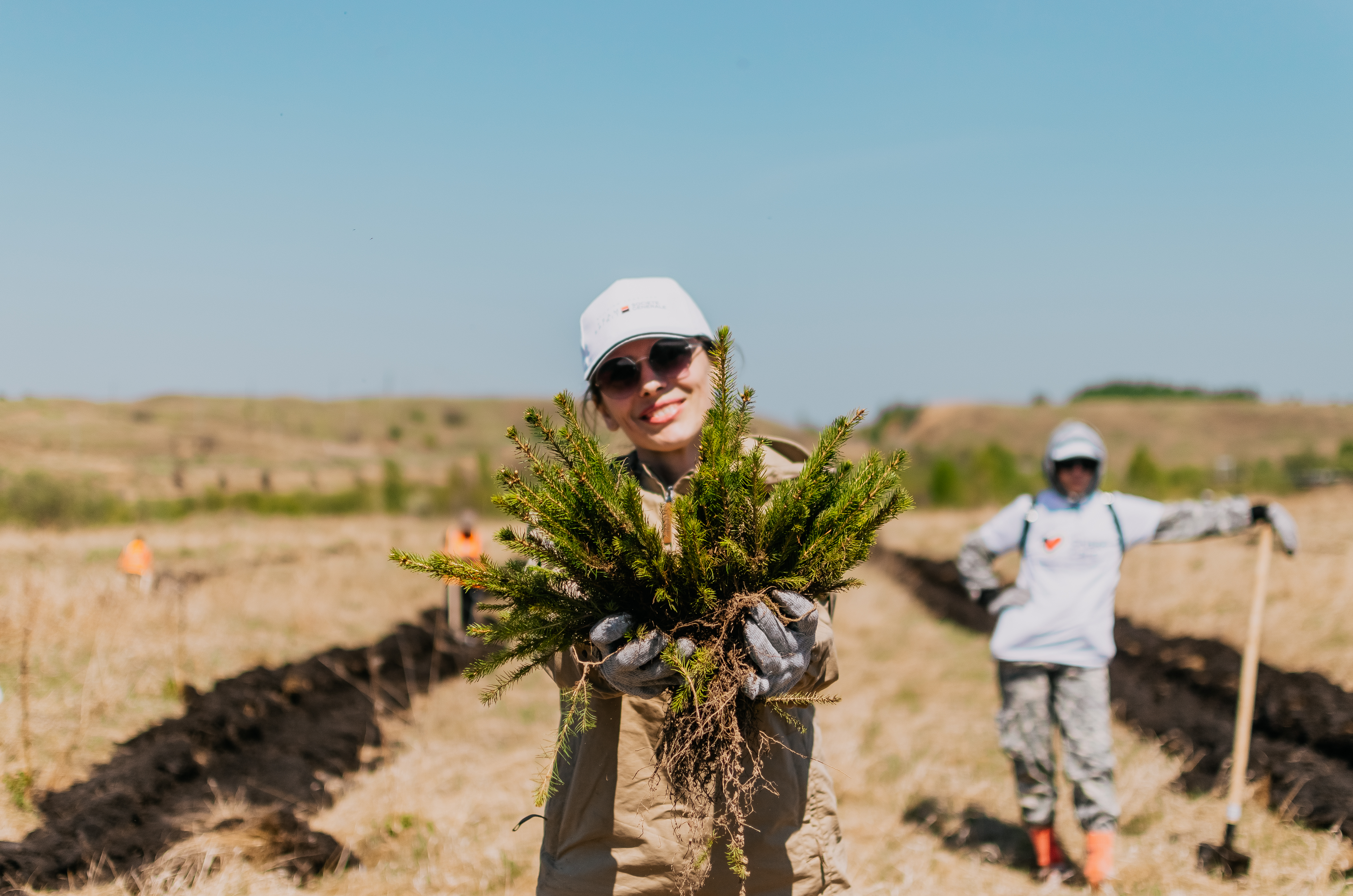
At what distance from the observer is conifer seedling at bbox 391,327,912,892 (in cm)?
187

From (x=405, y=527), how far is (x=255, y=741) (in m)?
26.7

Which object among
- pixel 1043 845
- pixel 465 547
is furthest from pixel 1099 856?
pixel 465 547

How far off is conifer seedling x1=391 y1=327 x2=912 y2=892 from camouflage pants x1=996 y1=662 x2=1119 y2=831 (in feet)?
10.1

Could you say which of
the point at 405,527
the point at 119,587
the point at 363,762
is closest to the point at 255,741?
the point at 363,762

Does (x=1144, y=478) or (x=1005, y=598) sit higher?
(x=1144, y=478)

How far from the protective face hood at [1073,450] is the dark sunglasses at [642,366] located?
305cm

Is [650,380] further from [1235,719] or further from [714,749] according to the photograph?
[1235,719]

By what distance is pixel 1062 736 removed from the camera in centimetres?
468

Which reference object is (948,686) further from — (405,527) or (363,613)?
(405,527)

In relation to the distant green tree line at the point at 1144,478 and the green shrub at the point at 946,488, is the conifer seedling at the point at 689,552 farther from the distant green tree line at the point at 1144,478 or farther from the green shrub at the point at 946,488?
the green shrub at the point at 946,488

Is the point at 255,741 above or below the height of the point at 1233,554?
below

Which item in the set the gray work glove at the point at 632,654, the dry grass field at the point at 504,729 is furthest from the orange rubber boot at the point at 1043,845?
the gray work glove at the point at 632,654

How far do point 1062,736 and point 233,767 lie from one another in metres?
5.01

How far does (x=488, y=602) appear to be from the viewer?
6.35 feet
